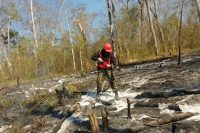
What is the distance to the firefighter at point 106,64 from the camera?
528 inches

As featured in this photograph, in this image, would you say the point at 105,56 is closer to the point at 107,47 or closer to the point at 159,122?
the point at 107,47

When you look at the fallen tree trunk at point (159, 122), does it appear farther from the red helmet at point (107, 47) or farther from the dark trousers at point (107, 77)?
the dark trousers at point (107, 77)

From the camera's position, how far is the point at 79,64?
41.6 m

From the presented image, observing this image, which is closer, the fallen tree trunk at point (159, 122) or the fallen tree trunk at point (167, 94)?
the fallen tree trunk at point (159, 122)

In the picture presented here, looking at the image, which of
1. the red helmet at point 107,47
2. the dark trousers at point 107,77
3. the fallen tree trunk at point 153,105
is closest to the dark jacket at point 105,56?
the red helmet at point 107,47

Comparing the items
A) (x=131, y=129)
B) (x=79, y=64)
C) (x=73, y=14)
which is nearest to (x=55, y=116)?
(x=131, y=129)

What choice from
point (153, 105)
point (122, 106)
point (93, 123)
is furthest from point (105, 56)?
point (93, 123)

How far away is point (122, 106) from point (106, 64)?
172 cm

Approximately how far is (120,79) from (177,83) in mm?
4694

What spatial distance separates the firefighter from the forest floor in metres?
0.57

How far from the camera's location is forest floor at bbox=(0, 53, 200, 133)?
10.8m

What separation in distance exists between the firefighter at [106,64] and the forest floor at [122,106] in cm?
57

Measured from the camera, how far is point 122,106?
12719 millimetres

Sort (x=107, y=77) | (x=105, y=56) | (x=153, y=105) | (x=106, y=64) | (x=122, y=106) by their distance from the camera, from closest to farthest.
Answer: (x=153, y=105), (x=122, y=106), (x=105, y=56), (x=106, y=64), (x=107, y=77)
